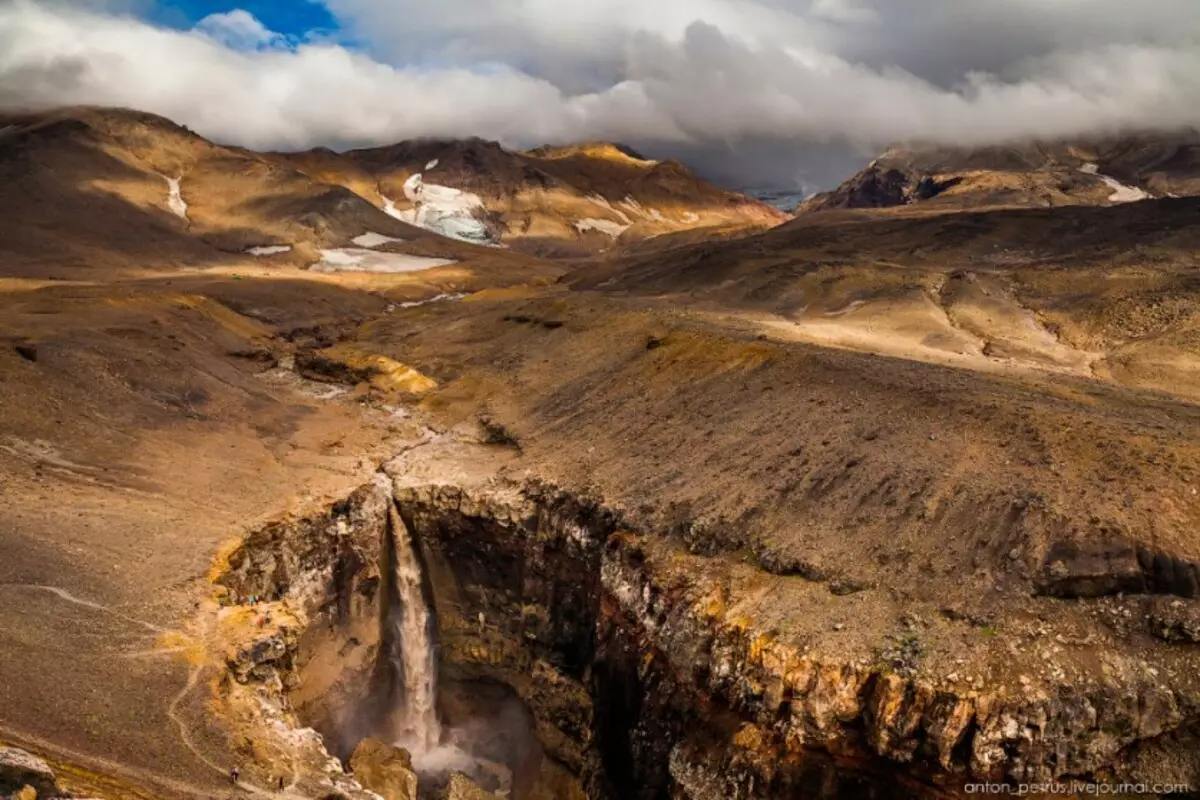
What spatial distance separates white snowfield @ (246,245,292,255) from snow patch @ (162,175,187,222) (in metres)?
13.6

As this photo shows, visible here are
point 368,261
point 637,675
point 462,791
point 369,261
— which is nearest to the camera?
point 637,675

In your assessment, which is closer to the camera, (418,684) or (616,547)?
(616,547)

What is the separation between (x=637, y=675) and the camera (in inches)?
977

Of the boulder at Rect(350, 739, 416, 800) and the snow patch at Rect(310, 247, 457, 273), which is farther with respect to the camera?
the snow patch at Rect(310, 247, 457, 273)

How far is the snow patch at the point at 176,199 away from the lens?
123 meters

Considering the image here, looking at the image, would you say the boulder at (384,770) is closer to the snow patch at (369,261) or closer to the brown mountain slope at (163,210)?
the brown mountain slope at (163,210)

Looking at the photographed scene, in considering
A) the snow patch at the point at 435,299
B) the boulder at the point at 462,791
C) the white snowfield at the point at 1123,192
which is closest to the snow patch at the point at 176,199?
the snow patch at the point at 435,299

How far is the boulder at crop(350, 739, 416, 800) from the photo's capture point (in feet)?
82.3

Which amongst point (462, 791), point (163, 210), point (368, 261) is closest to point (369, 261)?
point (368, 261)

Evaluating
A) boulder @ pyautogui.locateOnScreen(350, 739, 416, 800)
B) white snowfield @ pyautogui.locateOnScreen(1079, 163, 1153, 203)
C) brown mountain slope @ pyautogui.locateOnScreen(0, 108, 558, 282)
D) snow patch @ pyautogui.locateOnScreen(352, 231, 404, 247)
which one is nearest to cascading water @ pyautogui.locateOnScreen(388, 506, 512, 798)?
boulder @ pyautogui.locateOnScreen(350, 739, 416, 800)

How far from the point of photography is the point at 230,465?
33.9 metres

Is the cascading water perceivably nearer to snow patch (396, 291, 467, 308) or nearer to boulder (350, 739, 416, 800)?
boulder (350, 739, 416, 800)

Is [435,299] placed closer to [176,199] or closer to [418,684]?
[176,199]

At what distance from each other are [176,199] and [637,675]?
427ft
